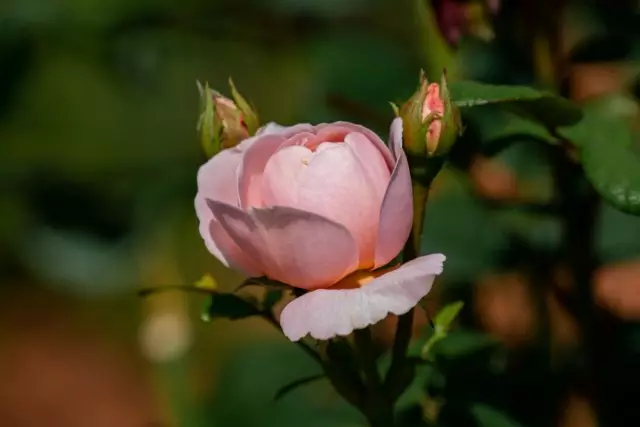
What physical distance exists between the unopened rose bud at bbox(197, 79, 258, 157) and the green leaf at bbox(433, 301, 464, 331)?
0.14 metres

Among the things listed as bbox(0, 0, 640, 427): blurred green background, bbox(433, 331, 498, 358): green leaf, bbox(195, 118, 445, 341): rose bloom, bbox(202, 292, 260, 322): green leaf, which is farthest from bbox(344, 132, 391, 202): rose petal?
bbox(0, 0, 640, 427): blurred green background

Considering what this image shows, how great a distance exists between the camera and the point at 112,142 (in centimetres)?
175

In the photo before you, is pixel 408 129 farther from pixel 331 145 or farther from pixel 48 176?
pixel 48 176

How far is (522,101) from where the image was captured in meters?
0.53

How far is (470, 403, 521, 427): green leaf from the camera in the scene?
0.59 metres

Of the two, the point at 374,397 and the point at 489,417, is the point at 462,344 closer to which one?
the point at 489,417

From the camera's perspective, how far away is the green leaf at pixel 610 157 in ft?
1.57

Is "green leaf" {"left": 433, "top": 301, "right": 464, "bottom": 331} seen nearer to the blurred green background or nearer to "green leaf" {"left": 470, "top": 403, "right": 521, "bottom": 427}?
"green leaf" {"left": 470, "top": 403, "right": 521, "bottom": 427}

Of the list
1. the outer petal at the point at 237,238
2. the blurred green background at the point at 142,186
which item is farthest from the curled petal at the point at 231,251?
the blurred green background at the point at 142,186

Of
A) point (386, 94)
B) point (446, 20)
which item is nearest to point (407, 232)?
point (446, 20)

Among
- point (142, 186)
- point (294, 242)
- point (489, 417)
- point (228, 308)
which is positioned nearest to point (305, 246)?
point (294, 242)

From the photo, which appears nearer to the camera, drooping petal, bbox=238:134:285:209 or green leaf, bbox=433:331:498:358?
drooping petal, bbox=238:134:285:209

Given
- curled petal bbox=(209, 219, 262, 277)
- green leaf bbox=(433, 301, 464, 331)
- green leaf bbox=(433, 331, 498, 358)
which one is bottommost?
green leaf bbox=(433, 331, 498, 358)

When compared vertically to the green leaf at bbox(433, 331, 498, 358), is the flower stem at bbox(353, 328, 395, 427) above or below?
above
